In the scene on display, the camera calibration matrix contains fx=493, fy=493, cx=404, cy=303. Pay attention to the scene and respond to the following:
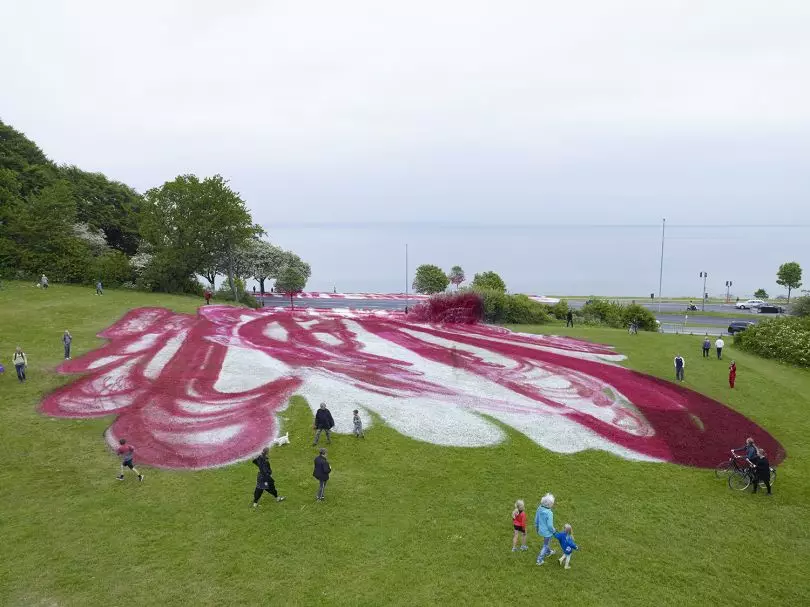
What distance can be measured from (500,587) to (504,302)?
46.9 metres

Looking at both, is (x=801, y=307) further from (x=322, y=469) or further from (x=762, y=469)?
(x=322, y=469)

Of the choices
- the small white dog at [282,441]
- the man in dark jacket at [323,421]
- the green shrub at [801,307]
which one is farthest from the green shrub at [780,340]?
the small white dog at [282,441]

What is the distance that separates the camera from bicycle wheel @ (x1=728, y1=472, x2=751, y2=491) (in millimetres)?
20875

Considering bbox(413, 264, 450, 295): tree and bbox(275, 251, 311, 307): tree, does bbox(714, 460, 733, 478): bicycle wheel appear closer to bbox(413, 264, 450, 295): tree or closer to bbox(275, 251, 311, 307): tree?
bbox(275, 251, 311, 307): tree

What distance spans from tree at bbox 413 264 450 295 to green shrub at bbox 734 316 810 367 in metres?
53.0

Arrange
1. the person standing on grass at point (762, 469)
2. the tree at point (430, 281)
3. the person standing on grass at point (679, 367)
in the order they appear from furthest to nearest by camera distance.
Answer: the tree at point (430, 281) → the person standing on grass at point (679, 367) → the person standing on grass at point (762, 469)

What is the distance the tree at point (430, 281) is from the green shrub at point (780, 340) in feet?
174

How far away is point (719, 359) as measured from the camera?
41.4 metres

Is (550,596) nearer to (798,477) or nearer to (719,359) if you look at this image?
(798,477)

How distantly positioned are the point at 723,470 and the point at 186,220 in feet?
218

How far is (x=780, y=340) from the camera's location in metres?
44.1

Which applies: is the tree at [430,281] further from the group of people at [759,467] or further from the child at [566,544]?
the child at [566,544]

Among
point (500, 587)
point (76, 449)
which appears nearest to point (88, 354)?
point (76, 449)

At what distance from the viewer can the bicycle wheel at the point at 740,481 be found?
822 inches
